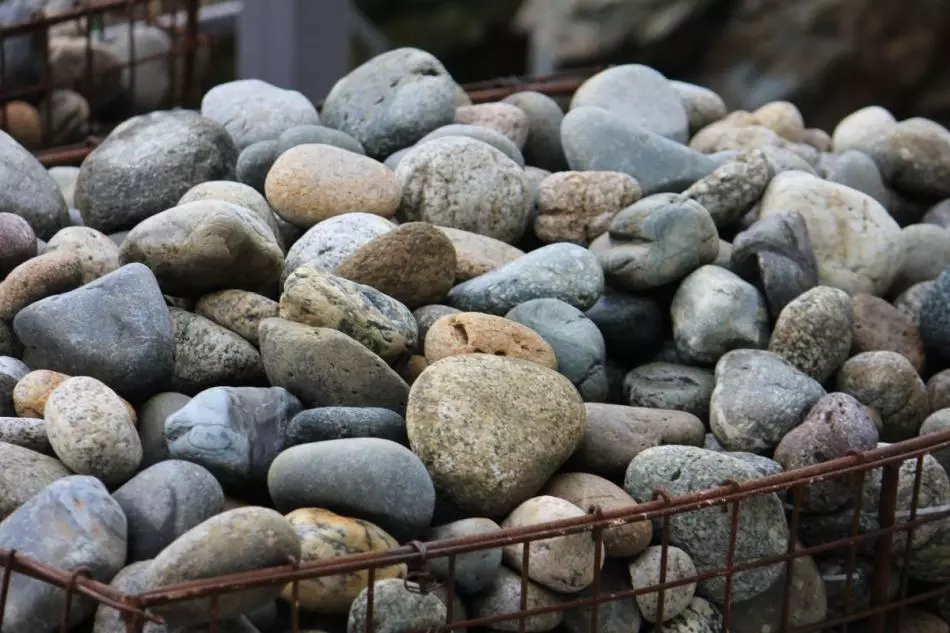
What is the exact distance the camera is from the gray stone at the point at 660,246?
6.64 feet

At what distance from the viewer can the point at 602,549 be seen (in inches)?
63.3

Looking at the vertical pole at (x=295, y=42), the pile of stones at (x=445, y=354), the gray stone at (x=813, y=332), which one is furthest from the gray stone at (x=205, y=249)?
the vertical pole at (x=295, y=42)

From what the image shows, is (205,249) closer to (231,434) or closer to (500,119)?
(231,434)

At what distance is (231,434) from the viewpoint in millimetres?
1629

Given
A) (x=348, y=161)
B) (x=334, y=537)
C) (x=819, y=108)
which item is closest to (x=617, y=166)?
(x=348, y=161)

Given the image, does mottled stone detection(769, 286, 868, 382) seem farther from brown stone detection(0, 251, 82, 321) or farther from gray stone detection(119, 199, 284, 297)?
brown stone detection(0, 251, 82, 321)

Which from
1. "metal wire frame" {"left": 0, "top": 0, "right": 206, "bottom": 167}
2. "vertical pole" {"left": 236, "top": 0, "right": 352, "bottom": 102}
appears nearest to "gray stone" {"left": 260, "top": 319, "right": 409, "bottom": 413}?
"metal wire frame" {"left": 0, "top": 0, "right": 206, "bottom": 167}

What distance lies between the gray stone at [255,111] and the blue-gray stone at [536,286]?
58cm

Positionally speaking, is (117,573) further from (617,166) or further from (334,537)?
(617,166)

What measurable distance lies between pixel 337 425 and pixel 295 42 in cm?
286

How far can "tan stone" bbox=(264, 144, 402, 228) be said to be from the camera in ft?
6.91

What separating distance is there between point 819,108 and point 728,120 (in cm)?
420

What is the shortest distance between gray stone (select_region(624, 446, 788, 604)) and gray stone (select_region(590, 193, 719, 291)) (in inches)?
14.6

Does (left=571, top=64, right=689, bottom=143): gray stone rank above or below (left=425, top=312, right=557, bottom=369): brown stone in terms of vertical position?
above
